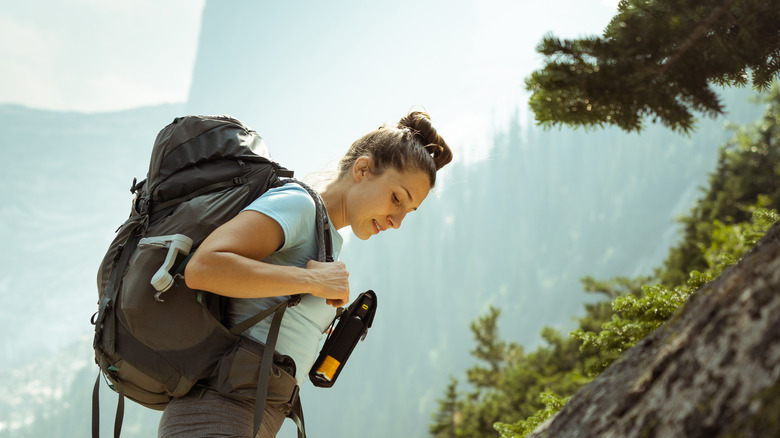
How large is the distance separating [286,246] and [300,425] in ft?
2.75

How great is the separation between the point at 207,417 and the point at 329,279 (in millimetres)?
713

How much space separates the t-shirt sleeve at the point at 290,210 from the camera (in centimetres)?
206

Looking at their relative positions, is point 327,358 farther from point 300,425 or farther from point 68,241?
point 68,241

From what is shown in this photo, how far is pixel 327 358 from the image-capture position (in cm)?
263

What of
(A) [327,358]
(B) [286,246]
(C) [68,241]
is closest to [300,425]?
(A) [327,358]

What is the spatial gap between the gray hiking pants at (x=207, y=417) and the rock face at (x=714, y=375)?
1313mm

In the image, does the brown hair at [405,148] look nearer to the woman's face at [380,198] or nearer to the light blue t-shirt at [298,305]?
the woman's face at [380,198]

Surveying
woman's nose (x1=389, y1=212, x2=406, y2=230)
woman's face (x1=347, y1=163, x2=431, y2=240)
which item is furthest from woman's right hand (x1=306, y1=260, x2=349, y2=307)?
→ woman's nose (x1=389, y1=212, x2=406, y2=230)

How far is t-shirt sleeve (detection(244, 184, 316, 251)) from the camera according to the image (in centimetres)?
206

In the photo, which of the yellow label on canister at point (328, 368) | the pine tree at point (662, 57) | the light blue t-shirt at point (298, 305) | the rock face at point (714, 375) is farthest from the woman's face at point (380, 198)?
the rock face at point (714, 375)

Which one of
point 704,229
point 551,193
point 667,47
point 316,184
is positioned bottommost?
point 667,47

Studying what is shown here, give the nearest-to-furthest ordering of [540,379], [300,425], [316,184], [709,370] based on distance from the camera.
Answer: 1. [709,370]
2. [300,425]
3. [316,184]
4. [540,379]

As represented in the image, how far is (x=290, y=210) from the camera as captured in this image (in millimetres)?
2113

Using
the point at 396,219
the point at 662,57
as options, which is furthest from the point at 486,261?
the point at 662,57
